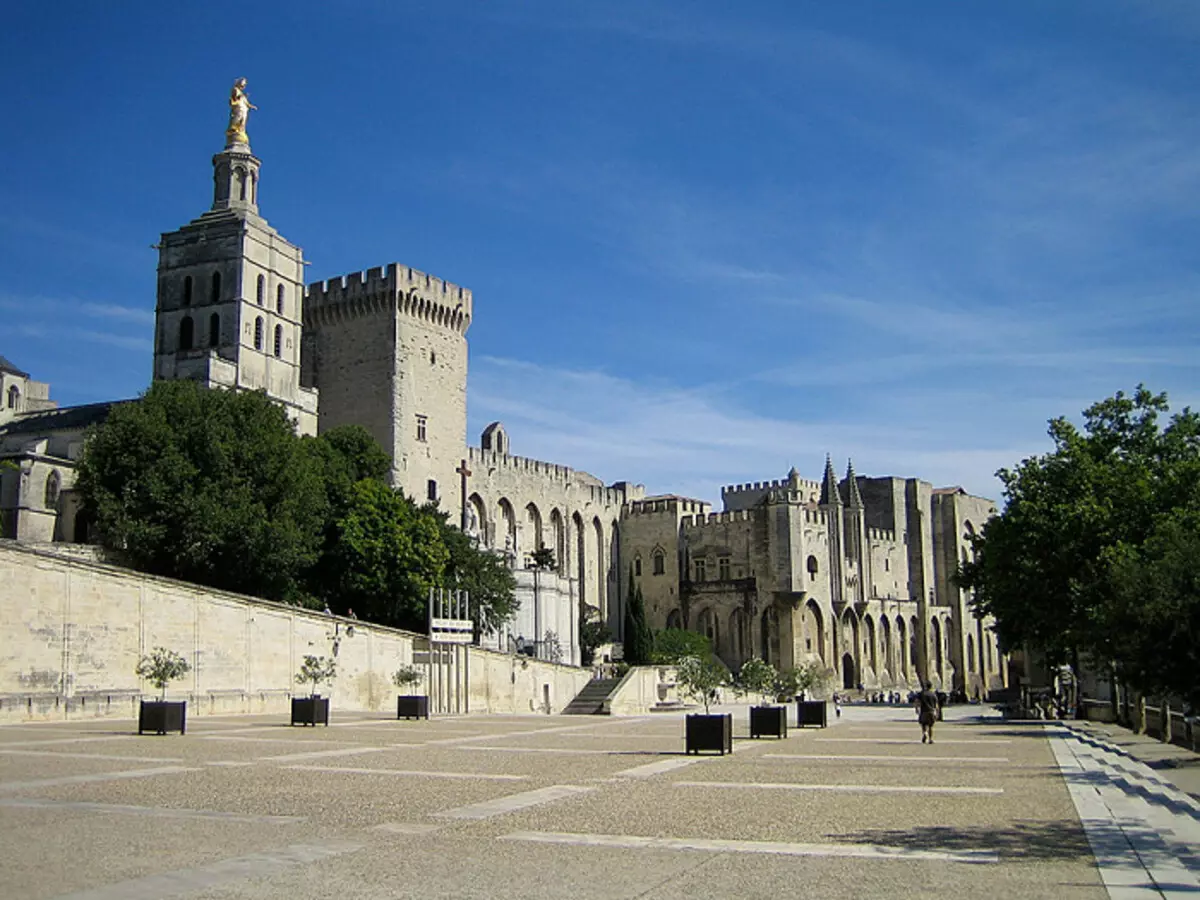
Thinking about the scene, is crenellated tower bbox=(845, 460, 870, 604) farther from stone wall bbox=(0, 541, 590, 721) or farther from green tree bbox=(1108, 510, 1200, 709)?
green tree bbox=(1108, 510, 1200, 709)

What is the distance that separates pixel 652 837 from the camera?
8234 mm

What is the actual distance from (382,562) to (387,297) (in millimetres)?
18986

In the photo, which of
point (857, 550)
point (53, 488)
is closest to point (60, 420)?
point (53, 488)

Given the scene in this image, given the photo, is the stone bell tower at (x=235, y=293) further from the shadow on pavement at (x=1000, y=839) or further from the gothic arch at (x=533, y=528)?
the shadow on pavement at (x=1000, y=839)

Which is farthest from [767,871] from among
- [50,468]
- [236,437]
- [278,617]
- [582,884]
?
[50,468]

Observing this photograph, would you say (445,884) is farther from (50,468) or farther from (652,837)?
(50,468)

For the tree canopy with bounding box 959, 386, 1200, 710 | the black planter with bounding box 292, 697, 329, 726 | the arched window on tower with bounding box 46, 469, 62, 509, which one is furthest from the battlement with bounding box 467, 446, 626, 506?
the black planter with bounding box 292, 697, 329, 726

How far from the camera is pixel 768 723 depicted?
20.3 meters

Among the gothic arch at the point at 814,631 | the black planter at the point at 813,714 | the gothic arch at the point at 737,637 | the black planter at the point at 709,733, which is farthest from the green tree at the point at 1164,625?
the gothic arch at the point at 814,631

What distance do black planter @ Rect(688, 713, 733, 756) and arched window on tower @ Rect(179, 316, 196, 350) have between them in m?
40.6

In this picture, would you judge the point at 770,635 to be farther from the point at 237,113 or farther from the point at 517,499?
the point at 237,113

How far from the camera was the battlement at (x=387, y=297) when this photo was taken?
53375 mm

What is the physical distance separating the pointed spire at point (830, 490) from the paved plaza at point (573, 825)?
61275 millimetres

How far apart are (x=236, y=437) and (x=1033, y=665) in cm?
3319
